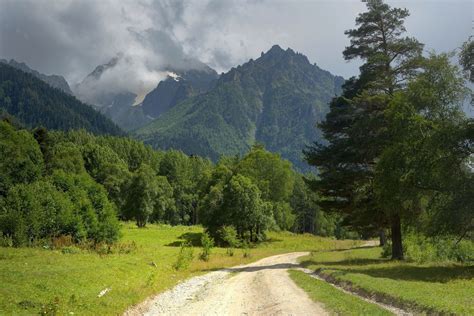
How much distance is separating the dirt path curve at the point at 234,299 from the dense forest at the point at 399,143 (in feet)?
34.2

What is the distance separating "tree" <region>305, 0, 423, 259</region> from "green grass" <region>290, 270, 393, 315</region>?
1291cm

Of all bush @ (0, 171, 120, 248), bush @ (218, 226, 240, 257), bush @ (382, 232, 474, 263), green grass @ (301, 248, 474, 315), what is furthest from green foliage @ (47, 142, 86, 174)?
green grass @ (301, 248, 474, 315)

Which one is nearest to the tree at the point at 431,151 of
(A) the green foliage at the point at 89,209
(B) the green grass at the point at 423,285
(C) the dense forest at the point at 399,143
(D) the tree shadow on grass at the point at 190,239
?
(C) the dense forest at the point at 399,143

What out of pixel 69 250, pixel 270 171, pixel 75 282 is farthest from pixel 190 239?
pixel 75 282

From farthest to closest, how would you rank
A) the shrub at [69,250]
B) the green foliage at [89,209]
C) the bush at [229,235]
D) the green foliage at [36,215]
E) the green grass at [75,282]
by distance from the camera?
the bush at [229,235], the green foliage at [89,209], the green foliage at [36,215], the shrub at [69,250], the green grass at [75,282]

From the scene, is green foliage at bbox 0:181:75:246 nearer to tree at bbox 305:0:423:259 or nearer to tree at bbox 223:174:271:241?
tree at bbox 305:0:423:259

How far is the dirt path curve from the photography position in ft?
54.9

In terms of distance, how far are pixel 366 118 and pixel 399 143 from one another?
506cm

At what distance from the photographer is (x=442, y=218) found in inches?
959

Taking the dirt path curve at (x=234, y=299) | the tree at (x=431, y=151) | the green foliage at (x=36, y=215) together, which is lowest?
the dirt path curve at (x=234, y=299)

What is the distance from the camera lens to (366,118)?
105 ft

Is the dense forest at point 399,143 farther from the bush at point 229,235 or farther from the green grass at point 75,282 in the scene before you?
the bush at point 229,235

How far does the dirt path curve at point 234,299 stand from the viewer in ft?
54.9

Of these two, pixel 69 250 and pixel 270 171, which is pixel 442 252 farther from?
pixel 270 171
